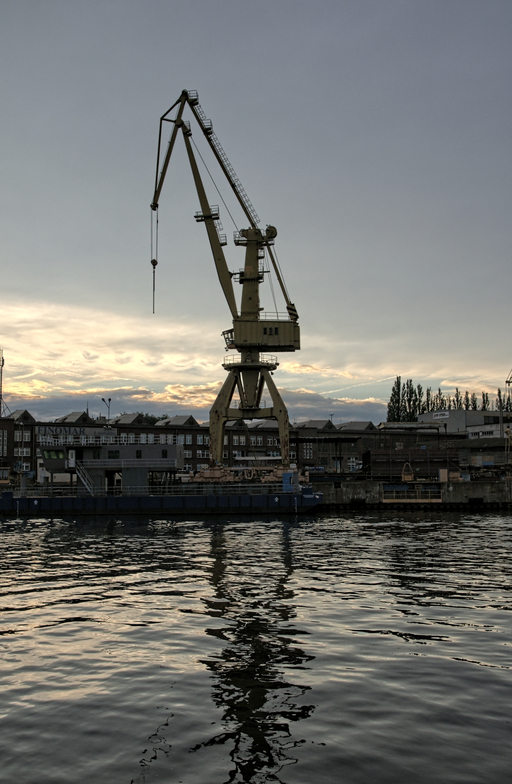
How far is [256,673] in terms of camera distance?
38.7 feet

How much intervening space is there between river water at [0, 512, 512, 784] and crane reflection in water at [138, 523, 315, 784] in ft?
0.12

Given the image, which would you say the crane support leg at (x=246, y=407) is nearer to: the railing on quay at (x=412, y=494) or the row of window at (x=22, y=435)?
the railing on quay at (x=412, y=494)

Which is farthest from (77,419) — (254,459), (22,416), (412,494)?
(412,494)

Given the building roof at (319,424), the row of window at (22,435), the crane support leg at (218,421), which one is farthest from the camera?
the building roof at (319,424)

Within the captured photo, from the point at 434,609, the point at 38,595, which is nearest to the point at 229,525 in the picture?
the point at 38,595

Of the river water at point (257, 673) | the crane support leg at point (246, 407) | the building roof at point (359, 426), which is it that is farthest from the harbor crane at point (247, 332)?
the building roof at point (359, 426)

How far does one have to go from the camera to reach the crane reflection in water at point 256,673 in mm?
8617

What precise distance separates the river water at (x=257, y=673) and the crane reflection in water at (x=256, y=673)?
0.12ft

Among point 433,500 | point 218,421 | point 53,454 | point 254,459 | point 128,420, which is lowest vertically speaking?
point 433,500

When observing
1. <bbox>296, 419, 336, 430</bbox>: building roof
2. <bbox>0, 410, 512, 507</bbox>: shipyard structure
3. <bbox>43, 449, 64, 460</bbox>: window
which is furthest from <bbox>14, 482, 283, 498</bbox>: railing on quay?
<bbox>296, 419, 336, 430</bbox>: building roof

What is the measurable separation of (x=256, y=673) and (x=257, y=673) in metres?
0.02

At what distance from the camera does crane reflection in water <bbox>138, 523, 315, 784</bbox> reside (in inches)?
339

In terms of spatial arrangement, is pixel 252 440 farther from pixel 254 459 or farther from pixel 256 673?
pixel 256 673

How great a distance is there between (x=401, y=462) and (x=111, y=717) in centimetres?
6911
